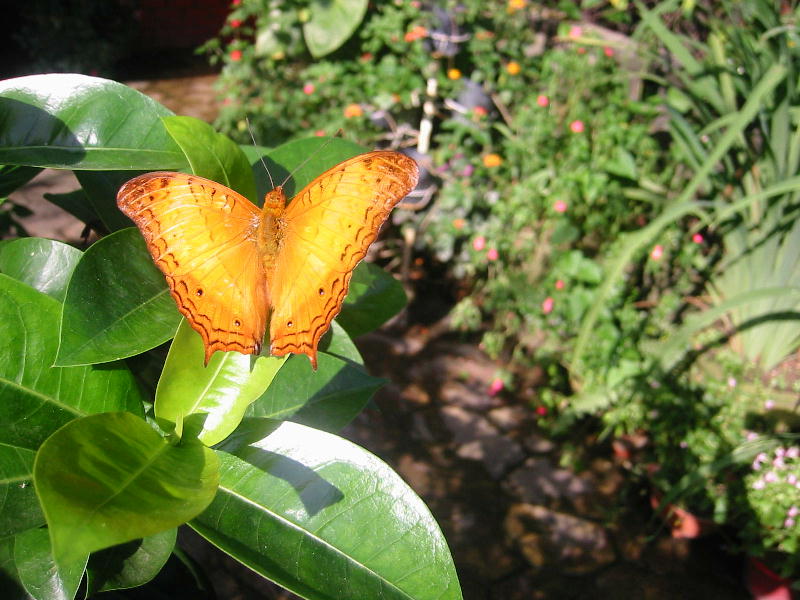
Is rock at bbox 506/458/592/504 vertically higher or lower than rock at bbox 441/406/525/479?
lower

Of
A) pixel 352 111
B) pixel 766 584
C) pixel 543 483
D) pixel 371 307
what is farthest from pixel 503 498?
pixel 371 307

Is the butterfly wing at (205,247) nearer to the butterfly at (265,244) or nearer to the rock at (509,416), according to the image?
the butterfly at (265,244)

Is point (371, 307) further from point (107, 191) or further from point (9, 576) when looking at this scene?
point (9, 576)

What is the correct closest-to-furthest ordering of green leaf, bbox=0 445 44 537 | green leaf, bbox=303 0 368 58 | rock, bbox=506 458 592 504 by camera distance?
green leaf, bbox=0 445 44 537 → rock, bbox=506 458 592 504 → green leaf, bbox=303 0 368 58

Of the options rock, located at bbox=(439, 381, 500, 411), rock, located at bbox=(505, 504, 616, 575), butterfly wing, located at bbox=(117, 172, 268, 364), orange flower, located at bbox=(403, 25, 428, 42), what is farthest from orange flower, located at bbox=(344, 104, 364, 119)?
butterfly wing, located at bbox=(117, 172, 268, 364)

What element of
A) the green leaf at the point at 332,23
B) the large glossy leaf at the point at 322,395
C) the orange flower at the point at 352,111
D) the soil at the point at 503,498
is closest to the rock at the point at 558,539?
the soil at the point at 503,498

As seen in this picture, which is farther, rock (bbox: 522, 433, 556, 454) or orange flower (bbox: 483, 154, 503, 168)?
orange flower (bbox: 483, 154, 503, 168)

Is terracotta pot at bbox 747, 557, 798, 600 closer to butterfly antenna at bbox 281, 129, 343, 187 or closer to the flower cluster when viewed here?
the flower cluster
